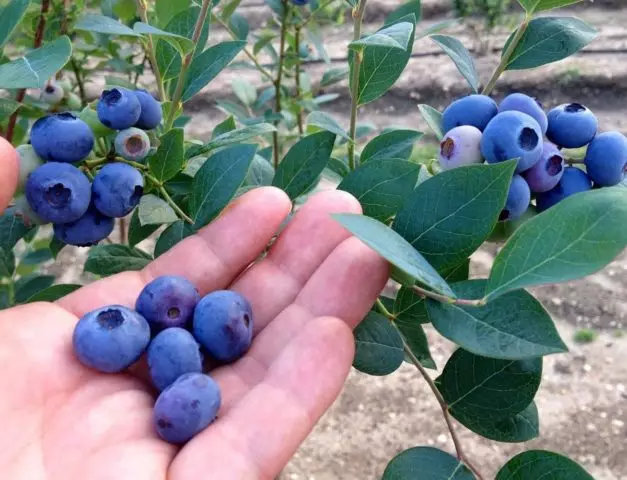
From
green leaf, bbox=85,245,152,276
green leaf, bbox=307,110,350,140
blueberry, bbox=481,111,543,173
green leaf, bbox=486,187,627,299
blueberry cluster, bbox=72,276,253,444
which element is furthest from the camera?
green leaf, bbox=85,245,152,276

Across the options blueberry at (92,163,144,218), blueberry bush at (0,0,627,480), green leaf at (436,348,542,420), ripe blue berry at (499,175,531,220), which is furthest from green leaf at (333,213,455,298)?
blueberry at (92,163,144,218)

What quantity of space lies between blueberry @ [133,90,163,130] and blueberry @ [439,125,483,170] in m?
0.38

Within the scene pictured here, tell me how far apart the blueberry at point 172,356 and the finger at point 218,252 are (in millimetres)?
135

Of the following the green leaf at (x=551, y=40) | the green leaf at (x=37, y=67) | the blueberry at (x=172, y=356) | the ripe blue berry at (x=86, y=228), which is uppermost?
the green leaf at (x=37, y=67)

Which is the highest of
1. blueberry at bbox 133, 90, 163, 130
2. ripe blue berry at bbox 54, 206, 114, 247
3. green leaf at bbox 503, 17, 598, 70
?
green leaf at bbox 503, 17, 598, 70

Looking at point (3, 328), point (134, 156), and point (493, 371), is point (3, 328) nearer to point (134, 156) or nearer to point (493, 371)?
point (134, 156)

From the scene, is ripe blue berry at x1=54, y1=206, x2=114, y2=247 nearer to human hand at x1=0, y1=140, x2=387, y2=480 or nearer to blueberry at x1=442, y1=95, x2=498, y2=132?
human hand at x1=0, y1=140, x2=387, y2=480

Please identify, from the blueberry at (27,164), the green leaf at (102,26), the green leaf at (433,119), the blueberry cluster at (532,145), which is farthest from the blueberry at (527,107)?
the blueberry at (27,164)

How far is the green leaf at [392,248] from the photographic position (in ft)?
1.92

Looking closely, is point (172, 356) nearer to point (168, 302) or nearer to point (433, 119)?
point (168, 302)

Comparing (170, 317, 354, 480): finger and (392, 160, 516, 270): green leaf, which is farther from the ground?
(392, 160, 516, 270): green leaf

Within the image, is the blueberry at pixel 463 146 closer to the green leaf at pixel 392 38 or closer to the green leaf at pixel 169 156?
the green leaf at pixel 392 38

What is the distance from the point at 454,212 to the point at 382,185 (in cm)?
17

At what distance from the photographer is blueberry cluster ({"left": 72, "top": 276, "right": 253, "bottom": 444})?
0.81 metres
